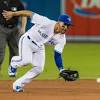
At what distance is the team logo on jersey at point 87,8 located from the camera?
23.8 metres

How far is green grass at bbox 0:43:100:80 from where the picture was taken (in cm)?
1453

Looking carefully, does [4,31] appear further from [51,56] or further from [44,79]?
[51,56]

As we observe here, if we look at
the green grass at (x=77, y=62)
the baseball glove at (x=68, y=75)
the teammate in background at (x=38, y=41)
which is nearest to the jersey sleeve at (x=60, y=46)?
the teammate in background at (x=38, y=41)

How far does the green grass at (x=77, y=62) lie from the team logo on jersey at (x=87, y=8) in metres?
1.29

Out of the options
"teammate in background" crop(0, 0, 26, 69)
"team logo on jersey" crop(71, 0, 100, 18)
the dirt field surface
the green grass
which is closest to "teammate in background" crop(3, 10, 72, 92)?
the dirt field surface

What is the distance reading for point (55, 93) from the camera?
11.4m

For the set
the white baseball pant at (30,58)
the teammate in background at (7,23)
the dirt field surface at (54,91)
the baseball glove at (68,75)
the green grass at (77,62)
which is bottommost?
the green grass at (77,62)

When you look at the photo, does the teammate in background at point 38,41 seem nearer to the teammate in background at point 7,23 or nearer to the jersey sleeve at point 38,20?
the jersey sleeve at point 38,20

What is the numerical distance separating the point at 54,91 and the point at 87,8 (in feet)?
40.7

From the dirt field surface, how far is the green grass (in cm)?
94

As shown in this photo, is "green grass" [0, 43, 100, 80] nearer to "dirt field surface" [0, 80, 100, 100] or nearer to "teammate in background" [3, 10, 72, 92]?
"dirt field surface" [0, 80, 100, 100]

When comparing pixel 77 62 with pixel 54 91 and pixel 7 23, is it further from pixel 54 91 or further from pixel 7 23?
pixel 54 91

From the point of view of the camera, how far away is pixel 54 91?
38.5 ft

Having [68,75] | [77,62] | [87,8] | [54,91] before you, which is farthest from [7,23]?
[87,8]
